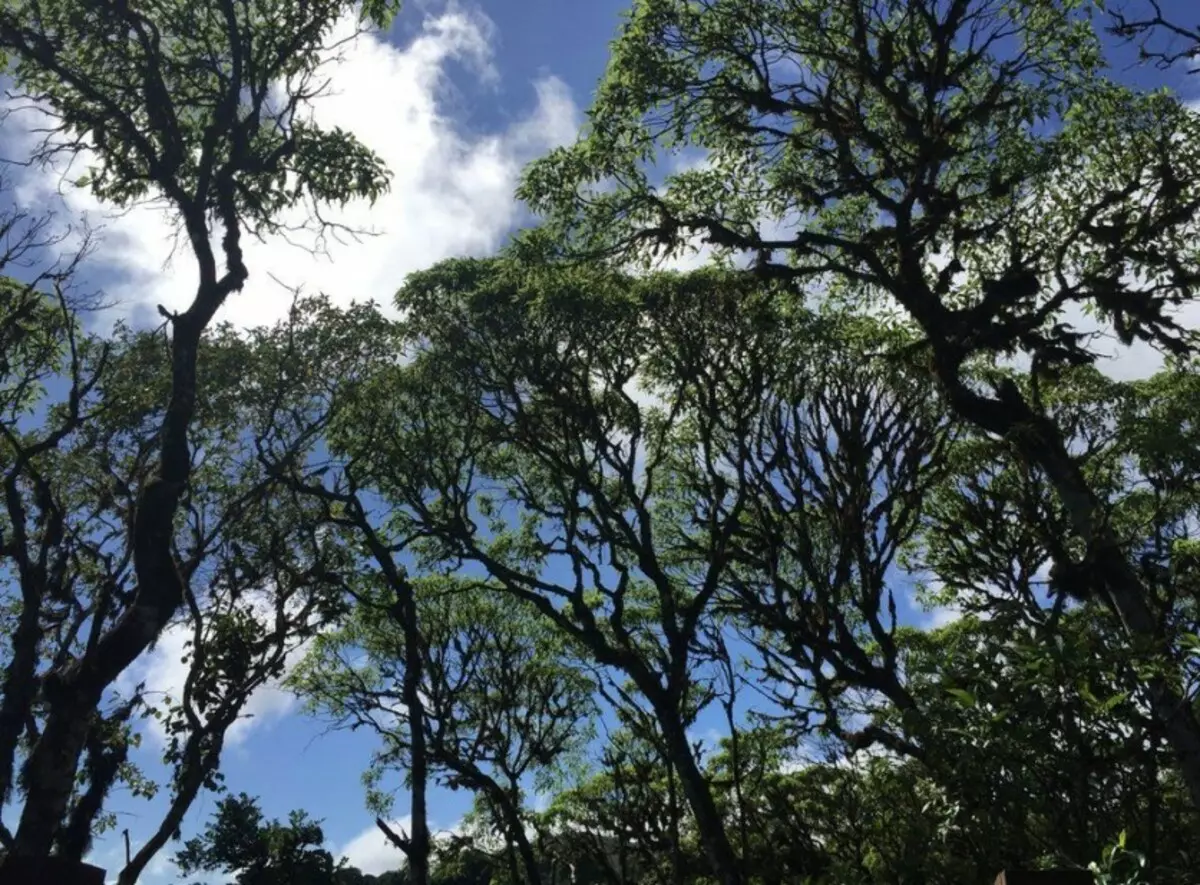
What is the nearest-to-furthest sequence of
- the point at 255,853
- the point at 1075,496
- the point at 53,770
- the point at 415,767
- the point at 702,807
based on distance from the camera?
the point at 53,770
the point at 1075,496
the point at 702,807
the point at 415,767
the point at 255,853

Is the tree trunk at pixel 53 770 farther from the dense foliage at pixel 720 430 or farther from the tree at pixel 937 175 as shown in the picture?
the tree at pixel 937 175

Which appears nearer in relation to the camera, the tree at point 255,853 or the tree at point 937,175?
the tree at point 937,175

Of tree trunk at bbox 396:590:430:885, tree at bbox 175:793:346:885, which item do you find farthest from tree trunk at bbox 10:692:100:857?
tree at bbox 175:793:346:885

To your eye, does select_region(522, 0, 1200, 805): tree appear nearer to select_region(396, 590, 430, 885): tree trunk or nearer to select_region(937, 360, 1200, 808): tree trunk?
select_region(937, 360, 1200, 808): tree trunk

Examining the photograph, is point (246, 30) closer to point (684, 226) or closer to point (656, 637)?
point (684, 226)

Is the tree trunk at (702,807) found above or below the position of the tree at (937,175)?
below

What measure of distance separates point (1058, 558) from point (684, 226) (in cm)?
704

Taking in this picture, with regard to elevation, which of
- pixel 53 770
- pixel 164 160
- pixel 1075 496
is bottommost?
pixel 53 770

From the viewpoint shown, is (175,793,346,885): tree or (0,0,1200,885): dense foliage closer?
(0,0,1200,885): dense foliage

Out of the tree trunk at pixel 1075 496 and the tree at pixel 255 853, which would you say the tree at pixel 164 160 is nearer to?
the tree trunk at pixel 1075 496

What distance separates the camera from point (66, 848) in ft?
53.1

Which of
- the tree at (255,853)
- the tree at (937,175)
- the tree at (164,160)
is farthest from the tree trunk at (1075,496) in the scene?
the tree at (255,853)

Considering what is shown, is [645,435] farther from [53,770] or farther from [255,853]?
[255,853]

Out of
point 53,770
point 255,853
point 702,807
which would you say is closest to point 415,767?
point 702,807
